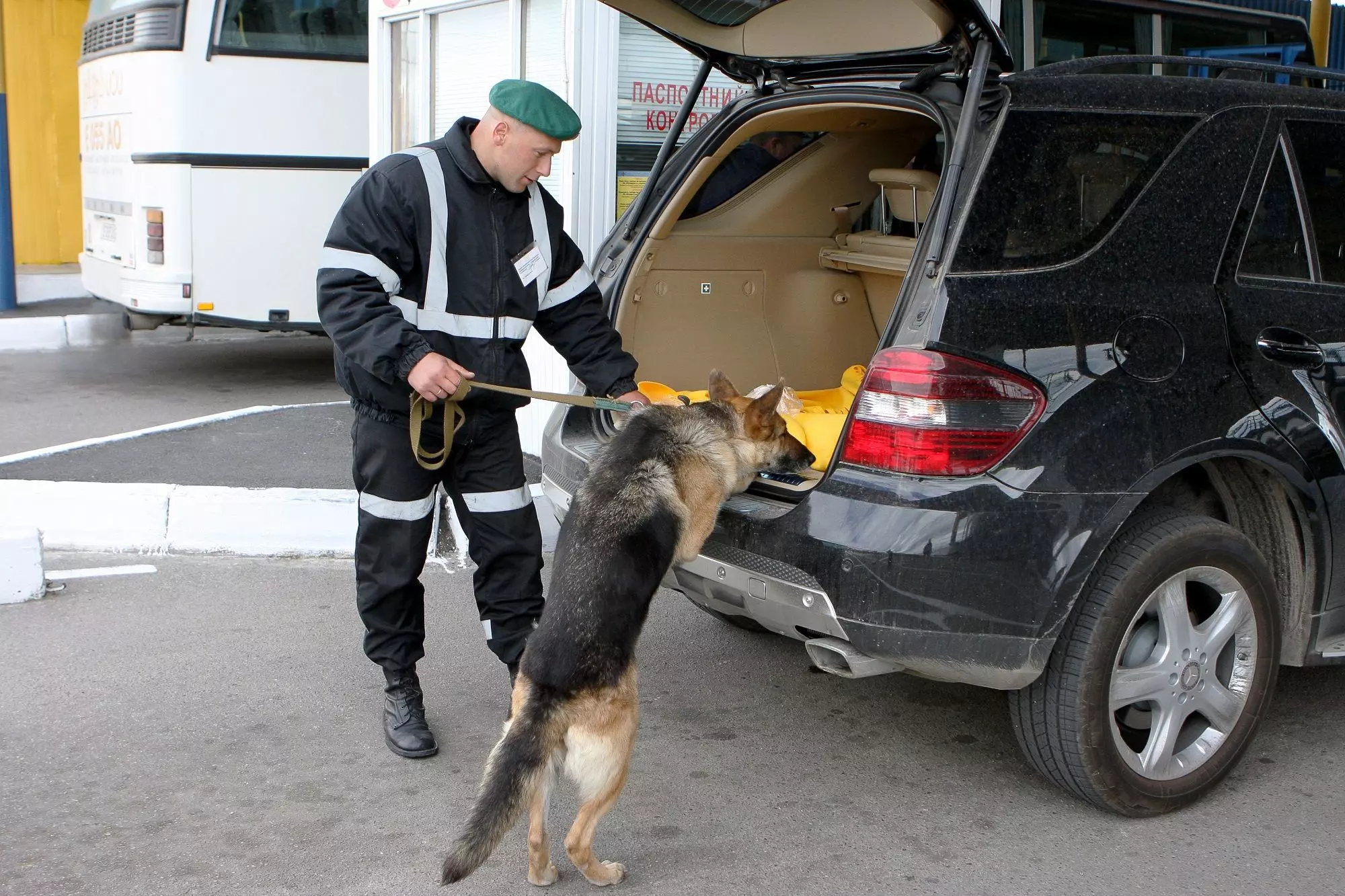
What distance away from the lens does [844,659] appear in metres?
3.29

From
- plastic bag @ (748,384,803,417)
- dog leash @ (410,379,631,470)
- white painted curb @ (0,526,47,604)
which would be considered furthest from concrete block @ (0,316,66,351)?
plastic bag @ (748,384,803,417)

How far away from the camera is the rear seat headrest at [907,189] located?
14.6 ft

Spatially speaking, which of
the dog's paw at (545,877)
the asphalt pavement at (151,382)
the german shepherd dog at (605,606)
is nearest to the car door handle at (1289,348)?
the german shepherd dog at (605,606)

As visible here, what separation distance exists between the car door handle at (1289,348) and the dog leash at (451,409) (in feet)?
5.53

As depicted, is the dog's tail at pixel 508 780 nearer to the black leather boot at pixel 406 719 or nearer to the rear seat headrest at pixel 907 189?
the black leather boot at pixel 406 719

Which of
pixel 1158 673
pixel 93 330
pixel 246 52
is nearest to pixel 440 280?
pixel 1158 673

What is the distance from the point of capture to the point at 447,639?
486 centimetres

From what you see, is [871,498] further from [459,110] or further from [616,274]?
[459,110]

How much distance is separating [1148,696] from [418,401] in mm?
2080

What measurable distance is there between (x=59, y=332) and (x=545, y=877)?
974cm

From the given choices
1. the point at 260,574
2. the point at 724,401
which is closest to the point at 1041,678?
the point at 724,401

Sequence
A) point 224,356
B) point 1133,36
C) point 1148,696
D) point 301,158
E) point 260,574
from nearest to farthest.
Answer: point 1148,696
point 260,574
point 1133,36
point 301,158
point 224,356

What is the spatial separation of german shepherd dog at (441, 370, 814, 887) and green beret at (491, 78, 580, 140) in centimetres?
81

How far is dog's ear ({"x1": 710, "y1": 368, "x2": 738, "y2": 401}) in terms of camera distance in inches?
143
